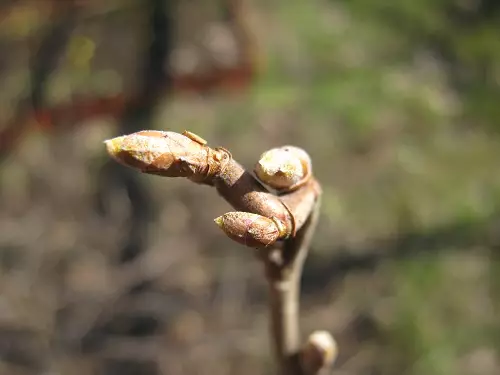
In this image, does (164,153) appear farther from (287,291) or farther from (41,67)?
(41,67)

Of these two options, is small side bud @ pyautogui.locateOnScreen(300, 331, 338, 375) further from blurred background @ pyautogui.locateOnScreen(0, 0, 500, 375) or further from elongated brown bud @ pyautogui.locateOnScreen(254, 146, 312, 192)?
blurred background @ pyautogui.locateOnScreen(0, 0, 500, 375)

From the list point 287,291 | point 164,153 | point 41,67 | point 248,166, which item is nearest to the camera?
point 164,153

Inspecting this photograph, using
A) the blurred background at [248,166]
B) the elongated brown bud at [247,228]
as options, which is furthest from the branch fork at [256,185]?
the blurred background at [248,166]

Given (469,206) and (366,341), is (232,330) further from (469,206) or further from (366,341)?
(469,206)

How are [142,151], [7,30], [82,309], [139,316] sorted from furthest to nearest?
1. [7,30]
2. [139,316]
3. [82,309]
4. [142,151]

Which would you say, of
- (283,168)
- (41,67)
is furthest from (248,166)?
(283,168)

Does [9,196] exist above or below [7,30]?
below

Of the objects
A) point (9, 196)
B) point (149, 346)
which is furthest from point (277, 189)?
point (9, 196)
